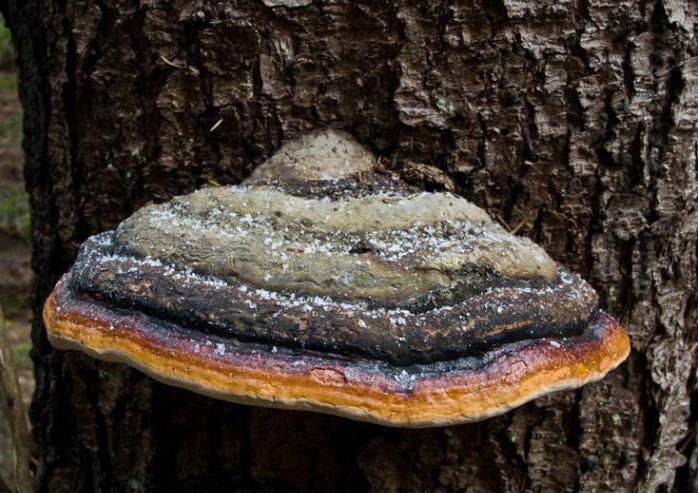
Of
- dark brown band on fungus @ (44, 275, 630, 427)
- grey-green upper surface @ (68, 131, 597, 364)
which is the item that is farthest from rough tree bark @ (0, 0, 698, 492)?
dark brown band on fungus @ (44, 275, 630, 427)

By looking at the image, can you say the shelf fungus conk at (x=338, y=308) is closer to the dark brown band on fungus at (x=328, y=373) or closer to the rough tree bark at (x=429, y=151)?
the dark brown band on fungus at (x=328, y=373)

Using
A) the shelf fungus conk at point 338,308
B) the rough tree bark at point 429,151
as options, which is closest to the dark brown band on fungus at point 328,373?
the shelf fungus conk at point 338,308

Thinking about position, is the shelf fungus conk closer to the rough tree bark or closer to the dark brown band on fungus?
the dark brown band on fungus

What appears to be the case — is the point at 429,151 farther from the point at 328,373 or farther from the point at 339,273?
the point at 328,373

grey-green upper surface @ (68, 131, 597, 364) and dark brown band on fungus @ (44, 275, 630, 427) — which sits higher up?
grey-green upper surface @ (68, 131, 597, 364)

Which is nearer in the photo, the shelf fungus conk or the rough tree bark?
the shelf fungus conk

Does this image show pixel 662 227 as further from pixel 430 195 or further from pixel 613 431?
pixel 430 195

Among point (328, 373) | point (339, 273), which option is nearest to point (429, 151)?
point (339, 273)
